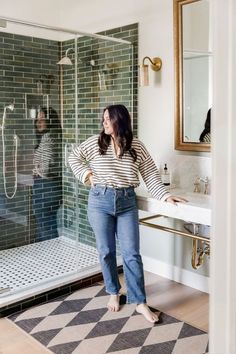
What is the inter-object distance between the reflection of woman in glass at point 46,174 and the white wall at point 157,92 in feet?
3.05

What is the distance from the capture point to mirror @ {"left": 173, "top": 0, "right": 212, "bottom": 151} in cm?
274

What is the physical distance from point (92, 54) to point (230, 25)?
3075 millimetres

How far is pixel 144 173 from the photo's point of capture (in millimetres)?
2648

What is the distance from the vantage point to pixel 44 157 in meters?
3.78

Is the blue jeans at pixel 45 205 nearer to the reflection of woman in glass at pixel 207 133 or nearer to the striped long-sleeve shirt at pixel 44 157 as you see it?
the striped long-sleeve shirt at pixel 44 157

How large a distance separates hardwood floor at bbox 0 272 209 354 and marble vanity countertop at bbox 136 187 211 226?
68cm

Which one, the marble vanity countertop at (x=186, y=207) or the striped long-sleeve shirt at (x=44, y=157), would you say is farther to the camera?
the striped long-sleeve shirt at (x=44, y=157)

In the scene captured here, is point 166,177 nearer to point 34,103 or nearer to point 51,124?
point 51,124

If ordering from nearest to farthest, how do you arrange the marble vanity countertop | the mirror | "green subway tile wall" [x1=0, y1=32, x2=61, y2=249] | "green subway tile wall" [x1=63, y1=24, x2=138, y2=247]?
the marble vanity countertop < the mirror < "green subway tile wall" [x1=63, y1=24, x2=138, y2=247] < "green subway tile wall" [x1=0, y1=32, x2=61, y2=249]

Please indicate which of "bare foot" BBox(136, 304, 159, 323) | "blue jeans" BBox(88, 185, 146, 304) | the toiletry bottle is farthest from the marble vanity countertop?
"bare foot" BBox(136, 304, 159, 323)

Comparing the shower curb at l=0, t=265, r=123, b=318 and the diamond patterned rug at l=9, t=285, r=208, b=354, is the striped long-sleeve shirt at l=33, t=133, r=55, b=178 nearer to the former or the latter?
the shower curb at l=0, t=265, r=123, b=318

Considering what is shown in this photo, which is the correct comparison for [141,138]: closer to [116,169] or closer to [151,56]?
[151,56]

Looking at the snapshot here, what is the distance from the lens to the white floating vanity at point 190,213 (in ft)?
7.79

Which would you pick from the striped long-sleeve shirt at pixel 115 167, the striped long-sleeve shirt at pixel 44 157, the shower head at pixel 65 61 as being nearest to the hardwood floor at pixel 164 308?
the striped long-sleeve shirt at pixel 115 167
